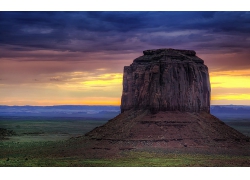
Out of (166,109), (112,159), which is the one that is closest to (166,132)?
A: (166,109)

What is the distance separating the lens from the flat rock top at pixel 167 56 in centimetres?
7475

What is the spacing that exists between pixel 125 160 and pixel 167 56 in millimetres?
17515

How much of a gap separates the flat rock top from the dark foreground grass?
1361 centimetres

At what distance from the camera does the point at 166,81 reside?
7469 centimetres

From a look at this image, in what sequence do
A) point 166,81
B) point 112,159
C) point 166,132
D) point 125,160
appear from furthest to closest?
point 166,81, point 166,132, point 112,159, point 125,160

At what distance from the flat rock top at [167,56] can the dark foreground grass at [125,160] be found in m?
13.6

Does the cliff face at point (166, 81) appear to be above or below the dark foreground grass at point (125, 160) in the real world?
above

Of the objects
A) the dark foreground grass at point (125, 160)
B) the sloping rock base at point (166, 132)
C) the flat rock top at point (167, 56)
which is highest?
the flat rock top at point (167, 56)

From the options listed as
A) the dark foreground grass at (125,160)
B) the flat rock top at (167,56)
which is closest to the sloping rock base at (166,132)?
the dark foreground grass at (125,160)

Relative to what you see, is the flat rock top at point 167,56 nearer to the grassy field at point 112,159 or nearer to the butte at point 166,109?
the butte at point 166,109

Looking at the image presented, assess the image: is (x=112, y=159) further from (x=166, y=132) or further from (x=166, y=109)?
(x=166, y=109)

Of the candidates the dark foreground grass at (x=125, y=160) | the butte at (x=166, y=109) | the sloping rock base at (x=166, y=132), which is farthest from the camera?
the butte at (x=166, y=109)

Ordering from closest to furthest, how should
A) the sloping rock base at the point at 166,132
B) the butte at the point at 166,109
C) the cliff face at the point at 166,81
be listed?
the sloping rock base at the point at 166,132 < the butte at the point at 166,109 < the cliff face at the point at 166,81

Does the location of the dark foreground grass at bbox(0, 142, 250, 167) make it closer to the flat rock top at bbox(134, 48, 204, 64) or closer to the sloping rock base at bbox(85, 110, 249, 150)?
the sloping rock base at bbox(85, 110, 249, 150)
